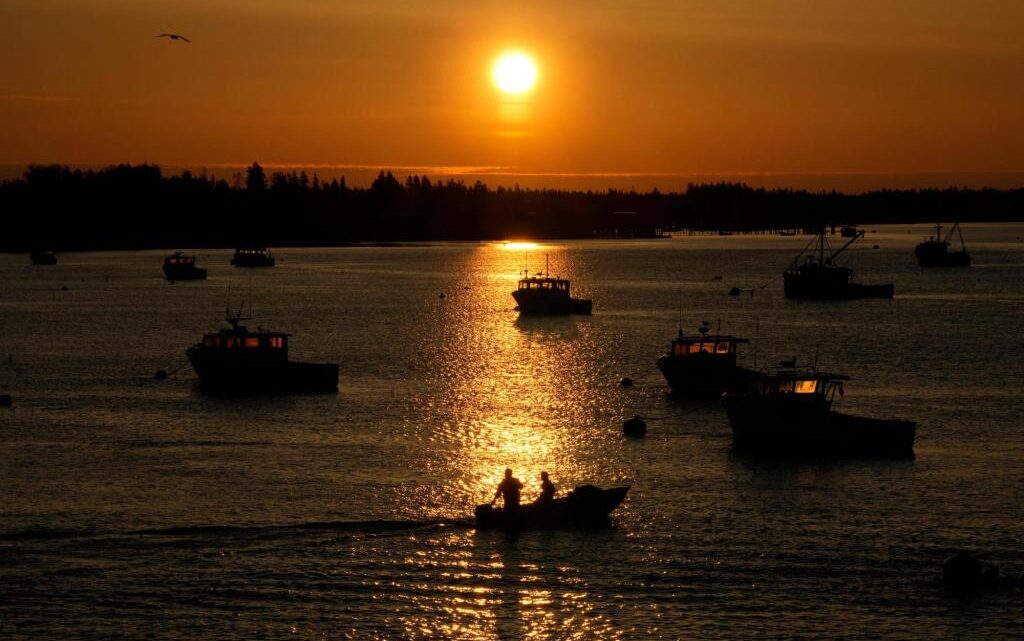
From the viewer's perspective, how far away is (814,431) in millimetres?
75188

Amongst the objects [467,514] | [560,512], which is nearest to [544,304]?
[467,514]

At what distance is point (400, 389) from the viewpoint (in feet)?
352

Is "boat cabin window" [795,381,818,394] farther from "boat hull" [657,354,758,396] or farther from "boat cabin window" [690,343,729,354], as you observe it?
"boat cabin window" [690,343,729,354]

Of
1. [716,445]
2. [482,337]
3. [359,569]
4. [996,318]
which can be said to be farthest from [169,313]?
[359,569]

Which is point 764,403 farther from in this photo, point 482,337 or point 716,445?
point 482,337

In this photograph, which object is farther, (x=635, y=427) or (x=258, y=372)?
(x=258, y=372)

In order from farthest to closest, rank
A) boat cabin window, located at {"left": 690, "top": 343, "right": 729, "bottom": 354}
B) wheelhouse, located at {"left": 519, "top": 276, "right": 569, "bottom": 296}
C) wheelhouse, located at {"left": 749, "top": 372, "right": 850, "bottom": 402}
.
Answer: wheelhouse, located at {"left": 519, "top": 276, "right": 569, "bottom": 296}, boat cabin window, located at {"left": 690, "top": 343, "right": 729, "bottom": 354}, wheelhouse, located at {"left": 749, "top": 372, "right": 850, "bottom": 402}

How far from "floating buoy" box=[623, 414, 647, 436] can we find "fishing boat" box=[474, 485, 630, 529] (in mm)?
24109

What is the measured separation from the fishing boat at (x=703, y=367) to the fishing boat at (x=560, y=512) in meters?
41.3

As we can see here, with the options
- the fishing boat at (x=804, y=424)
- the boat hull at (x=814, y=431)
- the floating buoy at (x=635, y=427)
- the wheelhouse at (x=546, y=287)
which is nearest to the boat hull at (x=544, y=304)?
the wheelhouse at (x=546, y=287)

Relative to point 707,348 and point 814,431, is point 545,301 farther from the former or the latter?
point 814,431

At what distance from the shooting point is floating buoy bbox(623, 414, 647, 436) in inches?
3268

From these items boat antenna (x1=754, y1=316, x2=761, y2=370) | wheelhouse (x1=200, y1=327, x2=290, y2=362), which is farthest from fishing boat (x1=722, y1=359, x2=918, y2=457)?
boat antenna (x1=754, y1=316, x2=761, y2=370)

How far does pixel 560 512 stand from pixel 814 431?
22780 millimetres
